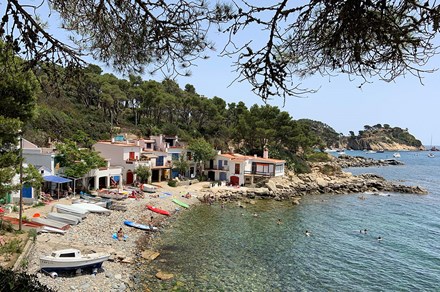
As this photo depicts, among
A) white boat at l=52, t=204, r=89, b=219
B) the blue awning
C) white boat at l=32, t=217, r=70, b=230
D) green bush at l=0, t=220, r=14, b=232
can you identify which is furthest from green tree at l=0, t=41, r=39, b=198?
the blue awning

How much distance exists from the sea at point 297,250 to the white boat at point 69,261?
214cm

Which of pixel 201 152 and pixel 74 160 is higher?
pixel 201 152

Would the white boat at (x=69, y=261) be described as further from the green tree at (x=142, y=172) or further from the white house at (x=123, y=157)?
the white house at (x=123, y=157)

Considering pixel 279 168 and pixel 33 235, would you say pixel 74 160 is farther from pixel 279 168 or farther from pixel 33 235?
pixel 279 168

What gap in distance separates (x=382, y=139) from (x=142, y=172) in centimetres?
15975

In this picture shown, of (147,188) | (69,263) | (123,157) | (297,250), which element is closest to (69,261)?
(69,263)

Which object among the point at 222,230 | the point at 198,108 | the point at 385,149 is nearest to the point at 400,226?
the point at 222,230

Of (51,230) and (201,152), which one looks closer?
(51,230)

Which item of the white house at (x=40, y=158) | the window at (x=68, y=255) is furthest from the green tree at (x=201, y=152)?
the window at (x=68, y=255)

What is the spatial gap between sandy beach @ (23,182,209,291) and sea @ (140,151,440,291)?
3.50ft

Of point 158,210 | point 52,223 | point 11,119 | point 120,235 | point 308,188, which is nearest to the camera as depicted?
point 11,119

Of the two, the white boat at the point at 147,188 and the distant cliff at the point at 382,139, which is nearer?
the white boat at the point at 147,188

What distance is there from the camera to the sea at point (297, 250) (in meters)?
14.9

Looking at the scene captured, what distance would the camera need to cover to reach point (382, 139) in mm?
167000
